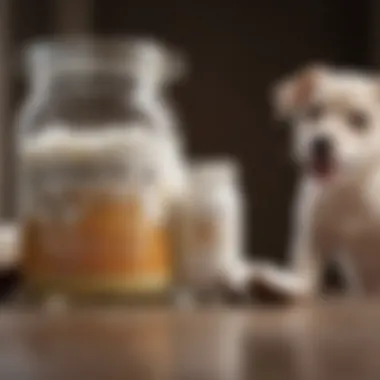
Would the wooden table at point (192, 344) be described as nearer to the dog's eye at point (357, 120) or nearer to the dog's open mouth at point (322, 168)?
the dog's open mouth at point (322, 168)

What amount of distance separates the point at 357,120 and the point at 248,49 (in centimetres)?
113

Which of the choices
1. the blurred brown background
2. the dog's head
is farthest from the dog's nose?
the blurred brown background

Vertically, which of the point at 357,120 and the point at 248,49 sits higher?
the point at 248,49

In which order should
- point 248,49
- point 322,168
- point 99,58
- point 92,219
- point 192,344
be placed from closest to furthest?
point 192,344
point 92,219
point 99,58
point 322,168
point 248,49

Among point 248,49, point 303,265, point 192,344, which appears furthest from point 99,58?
point 248,49

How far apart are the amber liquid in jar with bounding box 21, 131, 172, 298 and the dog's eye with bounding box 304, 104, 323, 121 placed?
48 cm

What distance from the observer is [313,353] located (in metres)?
0.35

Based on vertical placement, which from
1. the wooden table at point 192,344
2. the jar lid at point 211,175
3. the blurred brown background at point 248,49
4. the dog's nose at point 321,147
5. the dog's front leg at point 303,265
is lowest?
the wooden table at point 192,344

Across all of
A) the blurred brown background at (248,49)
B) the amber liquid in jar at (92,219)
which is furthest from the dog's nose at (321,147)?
the blurred brown background at (248,49)

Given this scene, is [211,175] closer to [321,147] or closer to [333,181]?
[333,181]

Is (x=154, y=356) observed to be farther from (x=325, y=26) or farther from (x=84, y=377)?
(x=325, y=26)

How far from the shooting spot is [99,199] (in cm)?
67

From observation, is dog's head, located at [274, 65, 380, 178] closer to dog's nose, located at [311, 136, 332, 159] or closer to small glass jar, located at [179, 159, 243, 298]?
dog's nose, located at [311, 136, 332, 159]

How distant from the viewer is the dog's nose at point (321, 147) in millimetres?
1101
